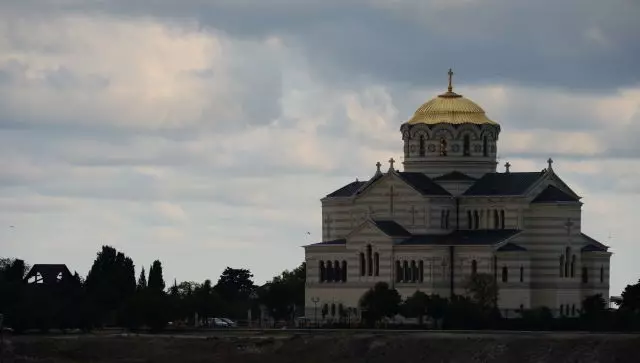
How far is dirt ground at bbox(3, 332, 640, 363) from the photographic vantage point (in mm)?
135500

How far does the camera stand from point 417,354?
457 feet

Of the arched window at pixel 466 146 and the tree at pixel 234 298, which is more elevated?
the arched window at pixel 466 146

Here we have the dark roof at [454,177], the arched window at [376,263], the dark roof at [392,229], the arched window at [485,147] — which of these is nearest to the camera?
the dark roof at [392,229]

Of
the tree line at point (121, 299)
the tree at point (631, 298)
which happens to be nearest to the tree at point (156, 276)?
the tree line at point (121, 299)

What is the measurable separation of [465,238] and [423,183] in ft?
18.6

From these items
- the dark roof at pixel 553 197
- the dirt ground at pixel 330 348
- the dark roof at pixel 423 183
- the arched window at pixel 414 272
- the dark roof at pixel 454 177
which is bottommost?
the dirt ground at pixel 330 348

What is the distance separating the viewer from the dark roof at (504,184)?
16700cm

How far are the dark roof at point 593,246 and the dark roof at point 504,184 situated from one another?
5096 mm

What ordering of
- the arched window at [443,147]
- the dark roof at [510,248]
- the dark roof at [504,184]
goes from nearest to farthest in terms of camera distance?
1. the dark roof at [510,248]
2. the dark roof at [504,184]
3. the arched window at [443,147]

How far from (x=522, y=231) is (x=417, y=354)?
27800 mm

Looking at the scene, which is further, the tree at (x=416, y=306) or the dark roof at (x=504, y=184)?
the dark roof at (x=504, y=184)

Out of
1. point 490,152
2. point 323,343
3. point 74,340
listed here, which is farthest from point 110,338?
point 490,152

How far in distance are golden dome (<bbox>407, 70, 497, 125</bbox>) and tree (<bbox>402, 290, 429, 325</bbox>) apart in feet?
54.0

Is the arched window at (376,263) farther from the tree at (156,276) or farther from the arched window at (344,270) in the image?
the tree at (156,276)
